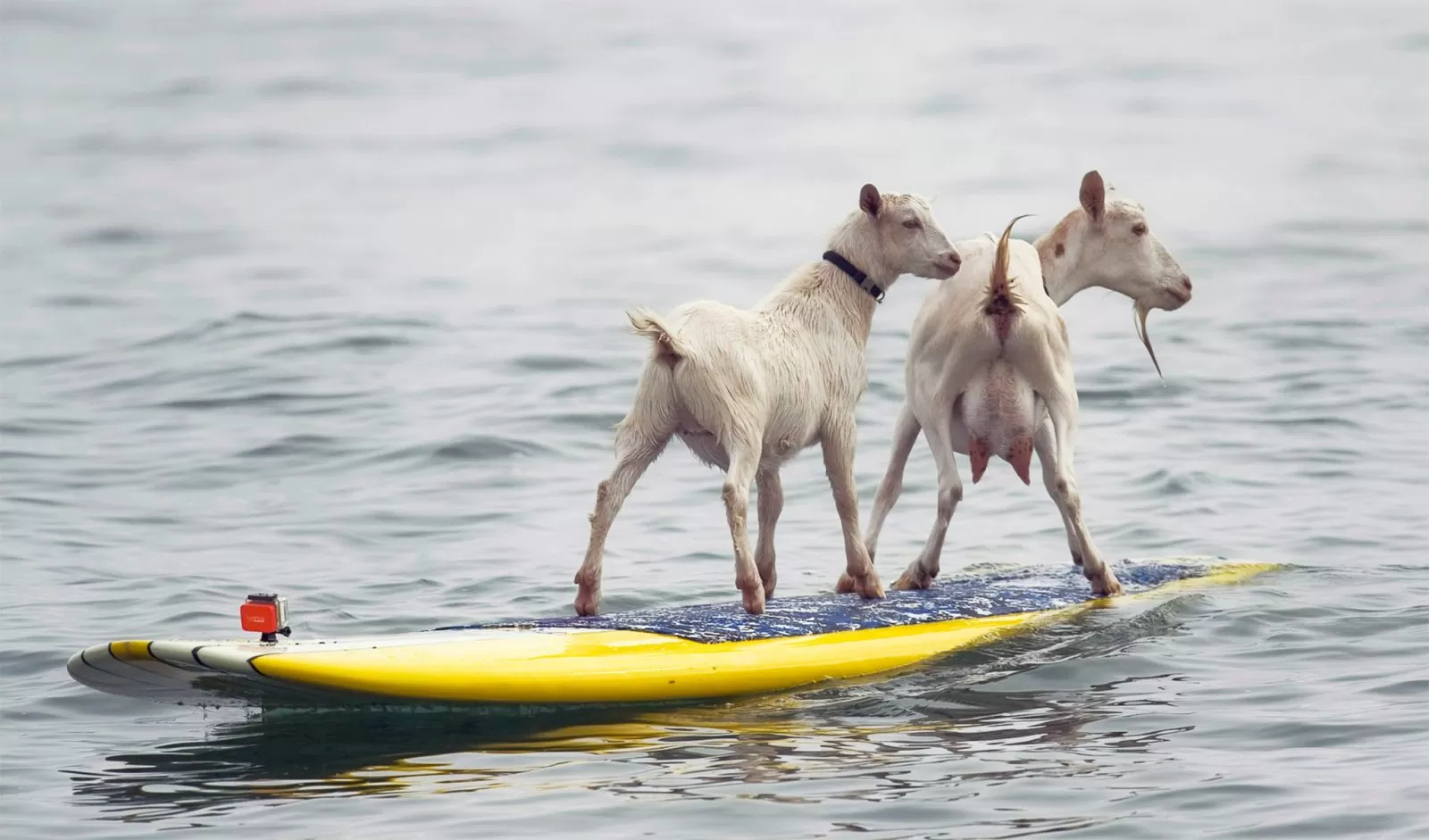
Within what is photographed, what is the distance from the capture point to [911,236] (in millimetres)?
9688

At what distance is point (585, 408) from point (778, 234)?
33.9ft

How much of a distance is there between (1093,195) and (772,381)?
2.43 meters

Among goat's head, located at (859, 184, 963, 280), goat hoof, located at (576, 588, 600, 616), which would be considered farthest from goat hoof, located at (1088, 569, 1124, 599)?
goat hoof, located at (576, 588, 600, 616)

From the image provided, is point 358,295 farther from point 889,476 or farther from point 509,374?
point 889,476

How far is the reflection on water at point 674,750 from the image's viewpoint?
25.4 feet

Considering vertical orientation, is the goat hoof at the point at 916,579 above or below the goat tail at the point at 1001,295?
below

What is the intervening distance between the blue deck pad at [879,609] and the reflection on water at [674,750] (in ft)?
1.16

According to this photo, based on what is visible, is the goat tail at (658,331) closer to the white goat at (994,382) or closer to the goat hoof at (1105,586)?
the white goat at (994,382)

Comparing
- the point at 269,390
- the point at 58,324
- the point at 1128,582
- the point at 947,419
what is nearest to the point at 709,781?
the point at 947,419

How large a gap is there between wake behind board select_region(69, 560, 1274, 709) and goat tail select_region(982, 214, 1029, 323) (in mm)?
1459

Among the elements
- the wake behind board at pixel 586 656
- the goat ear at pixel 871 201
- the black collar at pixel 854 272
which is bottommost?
the wake behind board at pixel 586 656

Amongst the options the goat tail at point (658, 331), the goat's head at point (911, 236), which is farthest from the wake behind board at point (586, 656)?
the goat's head at point (911, 236)

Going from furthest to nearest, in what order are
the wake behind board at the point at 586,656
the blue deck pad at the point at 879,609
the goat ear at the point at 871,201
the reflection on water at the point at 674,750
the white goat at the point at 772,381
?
1. the goat ear at the point at 871,201
2. the blue deck pad at the point at 879,609
3. the white goat at the point at 772,381
4. the wake behind board at the point at 586,656
5. the reflection on water at the point at 674,750

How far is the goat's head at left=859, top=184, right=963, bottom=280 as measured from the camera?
9672 millimetres
